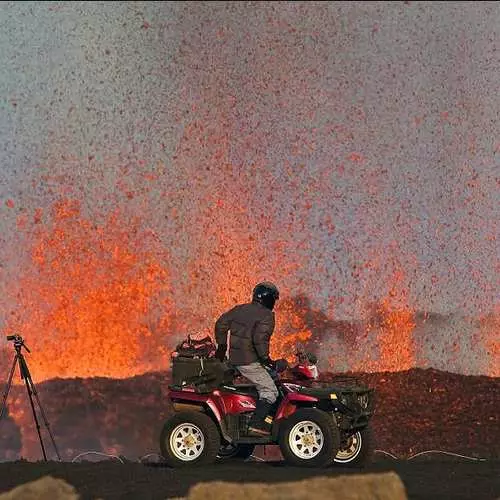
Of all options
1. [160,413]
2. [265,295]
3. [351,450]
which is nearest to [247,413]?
[351,450]

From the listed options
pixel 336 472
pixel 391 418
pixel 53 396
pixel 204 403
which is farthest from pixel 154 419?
pixel 336 472

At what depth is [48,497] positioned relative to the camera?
12.6 m

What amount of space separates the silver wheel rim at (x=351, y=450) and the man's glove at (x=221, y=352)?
1.92m

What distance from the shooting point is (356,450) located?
1712cm

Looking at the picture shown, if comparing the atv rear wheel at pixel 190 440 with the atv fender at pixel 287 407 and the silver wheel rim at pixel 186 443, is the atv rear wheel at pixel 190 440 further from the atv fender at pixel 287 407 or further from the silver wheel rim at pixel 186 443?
the atv fender at pixel 287 407

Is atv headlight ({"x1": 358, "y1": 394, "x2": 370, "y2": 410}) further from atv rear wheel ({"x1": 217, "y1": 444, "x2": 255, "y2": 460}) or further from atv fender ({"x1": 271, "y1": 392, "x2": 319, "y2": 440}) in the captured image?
atv rear wheel ({"x1": 217, "y1": 444, "x2": 255, "y2": 460})

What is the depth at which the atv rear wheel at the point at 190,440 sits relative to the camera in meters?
16.8

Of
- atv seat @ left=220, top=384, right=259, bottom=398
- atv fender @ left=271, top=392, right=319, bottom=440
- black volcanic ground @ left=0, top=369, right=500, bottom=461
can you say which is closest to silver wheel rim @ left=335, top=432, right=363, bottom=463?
atv fender @ left=271, top=392, right=319, bottom=440

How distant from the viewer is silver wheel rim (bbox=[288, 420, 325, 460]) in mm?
16219

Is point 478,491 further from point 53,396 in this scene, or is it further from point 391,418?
point 53,396

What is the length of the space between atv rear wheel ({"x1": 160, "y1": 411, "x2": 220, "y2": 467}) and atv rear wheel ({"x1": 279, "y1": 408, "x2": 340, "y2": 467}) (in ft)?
3.16

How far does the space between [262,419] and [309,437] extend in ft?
2.72

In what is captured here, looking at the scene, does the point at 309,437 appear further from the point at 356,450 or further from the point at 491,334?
the point at 491,334

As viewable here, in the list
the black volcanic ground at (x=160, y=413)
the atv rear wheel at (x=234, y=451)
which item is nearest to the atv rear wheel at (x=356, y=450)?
the atv rear wheel at (x=234, y=451)
